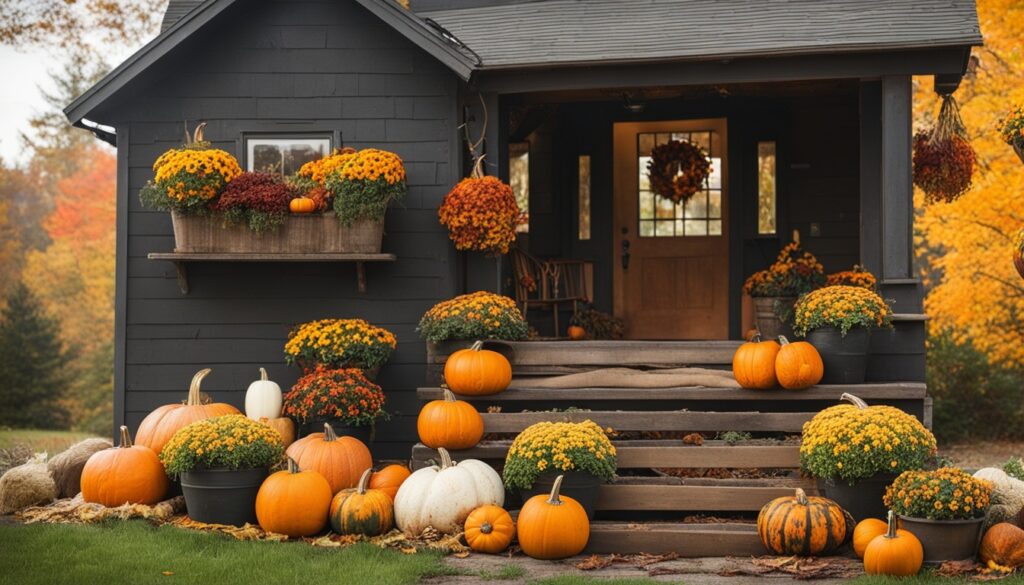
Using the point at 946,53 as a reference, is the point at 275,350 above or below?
below

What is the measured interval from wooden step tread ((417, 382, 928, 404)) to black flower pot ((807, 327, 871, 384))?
0.35ft

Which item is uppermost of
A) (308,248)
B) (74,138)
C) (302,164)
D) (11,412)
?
(74,138)

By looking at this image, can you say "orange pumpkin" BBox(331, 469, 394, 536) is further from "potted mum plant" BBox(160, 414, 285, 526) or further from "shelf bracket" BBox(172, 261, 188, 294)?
"shelf bracket" BBox(172, 261, 188, 294)

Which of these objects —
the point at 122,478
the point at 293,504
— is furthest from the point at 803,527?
the point at 122,478

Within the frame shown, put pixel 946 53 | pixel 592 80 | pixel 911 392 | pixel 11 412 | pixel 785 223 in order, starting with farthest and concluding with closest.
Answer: pixel 11 412
pixel 785 223
pixel 592 80
pixel 946 53
pixel 911 392

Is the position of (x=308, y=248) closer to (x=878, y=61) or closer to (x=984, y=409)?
(x=878, y=61)

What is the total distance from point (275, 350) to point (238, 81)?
225 centimetres

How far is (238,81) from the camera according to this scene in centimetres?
932

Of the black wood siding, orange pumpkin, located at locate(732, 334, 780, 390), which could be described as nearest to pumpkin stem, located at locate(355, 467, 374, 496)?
the black wood siding

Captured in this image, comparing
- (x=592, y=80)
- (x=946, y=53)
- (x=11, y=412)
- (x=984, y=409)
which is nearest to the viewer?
(x=946, y=53)

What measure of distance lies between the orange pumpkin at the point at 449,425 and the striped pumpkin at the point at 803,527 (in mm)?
2009

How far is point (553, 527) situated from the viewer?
635 cm

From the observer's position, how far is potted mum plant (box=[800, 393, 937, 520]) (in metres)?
6.40

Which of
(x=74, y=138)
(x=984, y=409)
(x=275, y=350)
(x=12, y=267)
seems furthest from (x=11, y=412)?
(x=984, y=409)
